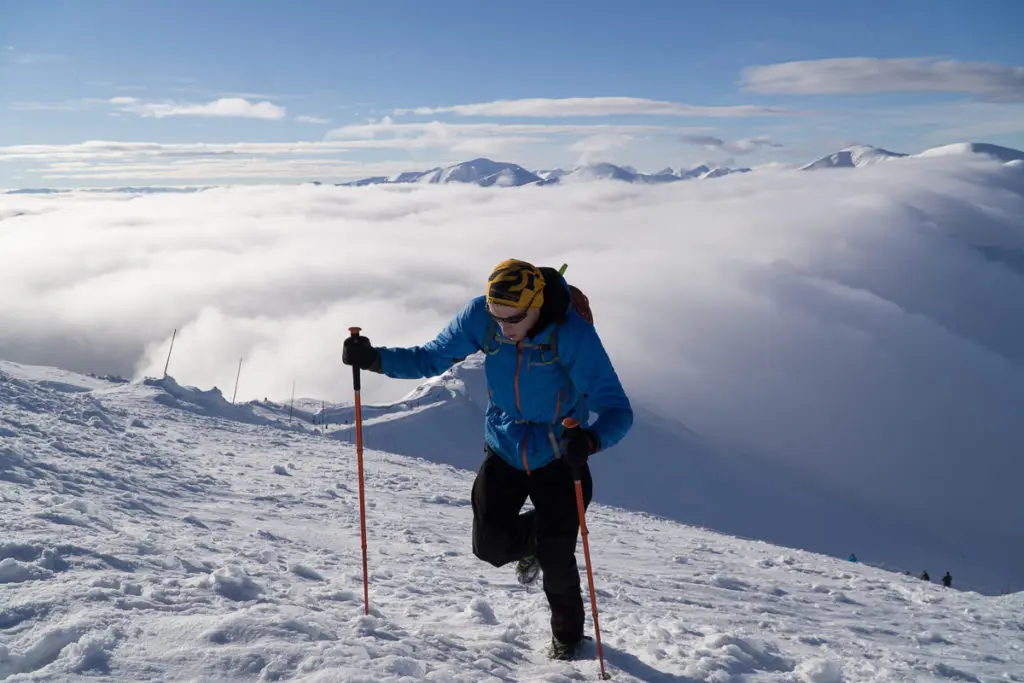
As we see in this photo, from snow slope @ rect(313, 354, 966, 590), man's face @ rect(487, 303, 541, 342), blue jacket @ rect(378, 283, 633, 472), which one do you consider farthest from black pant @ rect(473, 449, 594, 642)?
snow slope @ rect(313, 354, 966, 590)

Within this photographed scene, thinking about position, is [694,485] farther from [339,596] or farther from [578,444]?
[578,444]

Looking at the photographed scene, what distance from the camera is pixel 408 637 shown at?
13.9ft

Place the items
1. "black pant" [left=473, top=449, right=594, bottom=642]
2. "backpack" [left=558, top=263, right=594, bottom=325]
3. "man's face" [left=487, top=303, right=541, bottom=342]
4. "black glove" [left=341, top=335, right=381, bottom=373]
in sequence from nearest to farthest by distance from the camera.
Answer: "man's face" [left=487, top=303, right=541, bottom=342] < "backpack" [left=558, top=263, right=594, bottom=325] < "black pant" [left=473, top=449, right=594, bottom=642] < "black glove" [left=341, top=335, right=381, bottom=373]

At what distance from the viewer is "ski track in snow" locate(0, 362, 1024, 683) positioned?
11.7 ft

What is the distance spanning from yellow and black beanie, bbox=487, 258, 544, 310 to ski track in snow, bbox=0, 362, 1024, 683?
75.7 inches

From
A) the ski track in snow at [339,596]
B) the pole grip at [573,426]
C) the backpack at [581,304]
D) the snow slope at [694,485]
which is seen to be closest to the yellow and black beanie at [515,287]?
the backpack at [581,304]

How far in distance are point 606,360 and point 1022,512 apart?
16585 centimetres

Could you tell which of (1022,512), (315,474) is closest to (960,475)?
(1022,512)

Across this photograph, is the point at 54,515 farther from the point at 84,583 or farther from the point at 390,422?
the point at 390,422

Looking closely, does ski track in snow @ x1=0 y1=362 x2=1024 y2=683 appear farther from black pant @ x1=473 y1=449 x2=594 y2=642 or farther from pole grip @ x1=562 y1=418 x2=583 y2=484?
pole grip @ x1=562 y1=418 x2=583 y2=484

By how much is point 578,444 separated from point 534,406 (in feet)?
1.70

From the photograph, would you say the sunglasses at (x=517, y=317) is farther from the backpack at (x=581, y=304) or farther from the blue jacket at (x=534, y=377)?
the backpack at (x=581, y=304)

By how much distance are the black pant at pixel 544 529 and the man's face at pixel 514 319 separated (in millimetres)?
849

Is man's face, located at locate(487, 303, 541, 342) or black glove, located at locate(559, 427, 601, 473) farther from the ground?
man's face, located at locate(487, 303, 541, 342)
